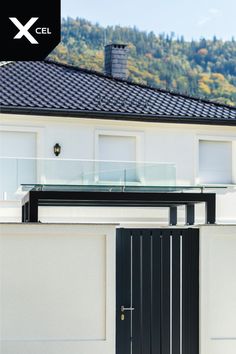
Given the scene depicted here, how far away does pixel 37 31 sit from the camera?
12070 millimetres

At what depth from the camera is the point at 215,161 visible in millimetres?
26688

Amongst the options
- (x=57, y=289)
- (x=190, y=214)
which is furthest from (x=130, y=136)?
(x=57, y=289)

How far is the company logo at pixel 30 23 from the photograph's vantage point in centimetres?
1170

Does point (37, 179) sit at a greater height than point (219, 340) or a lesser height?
greater

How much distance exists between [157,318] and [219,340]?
982 mm

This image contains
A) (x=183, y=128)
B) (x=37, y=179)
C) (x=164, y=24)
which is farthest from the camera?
(x=164, y=24)

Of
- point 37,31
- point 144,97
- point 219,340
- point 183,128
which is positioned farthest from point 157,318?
point 144,97

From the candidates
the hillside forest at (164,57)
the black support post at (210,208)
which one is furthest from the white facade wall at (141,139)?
the hillside forest at (164,57)

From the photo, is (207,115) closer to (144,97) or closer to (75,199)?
(144,97)

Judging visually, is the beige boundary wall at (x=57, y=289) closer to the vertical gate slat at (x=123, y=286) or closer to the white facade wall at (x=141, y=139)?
the vertical gate slat at (x=123, y=286)

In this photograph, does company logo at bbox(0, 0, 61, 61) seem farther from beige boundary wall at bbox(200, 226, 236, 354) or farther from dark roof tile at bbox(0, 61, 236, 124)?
dark roof tile at bbox(0, 61, 236, 124)

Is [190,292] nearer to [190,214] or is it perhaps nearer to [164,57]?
[190,214]

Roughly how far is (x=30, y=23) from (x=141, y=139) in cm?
1375

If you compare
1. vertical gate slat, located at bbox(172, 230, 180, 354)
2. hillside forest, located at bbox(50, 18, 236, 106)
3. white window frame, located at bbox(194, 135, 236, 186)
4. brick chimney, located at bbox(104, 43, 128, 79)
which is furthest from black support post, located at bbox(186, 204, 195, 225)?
hillside forest, located at bbox(50, 18, 236, 106)
